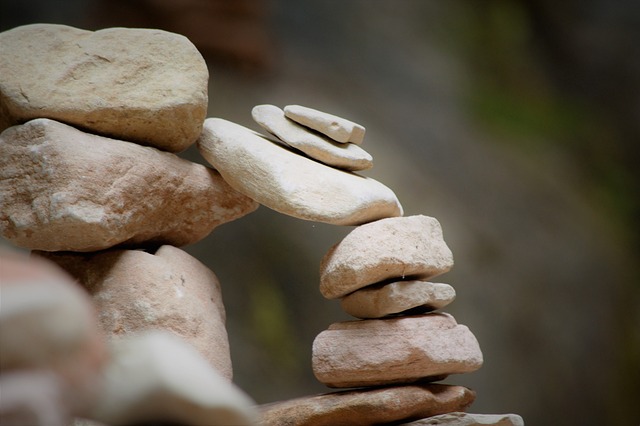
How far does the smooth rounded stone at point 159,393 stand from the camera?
42.2 inches

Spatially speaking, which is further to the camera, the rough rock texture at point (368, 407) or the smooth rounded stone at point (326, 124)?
the smooth rounded stone at point (326, 124)

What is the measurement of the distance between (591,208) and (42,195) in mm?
4012

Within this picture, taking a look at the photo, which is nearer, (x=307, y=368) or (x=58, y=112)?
(x=58, y=112)

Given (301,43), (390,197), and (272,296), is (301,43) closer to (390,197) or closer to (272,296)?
(272,296)

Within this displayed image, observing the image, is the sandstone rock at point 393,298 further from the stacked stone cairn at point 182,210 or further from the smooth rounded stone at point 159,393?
the smooth rounded stone at point 159,393

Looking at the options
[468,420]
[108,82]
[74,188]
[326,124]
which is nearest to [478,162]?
[326,124]

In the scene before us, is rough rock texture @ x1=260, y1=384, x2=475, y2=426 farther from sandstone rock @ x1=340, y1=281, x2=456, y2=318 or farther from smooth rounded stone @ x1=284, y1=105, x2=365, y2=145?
smooth rounded stone @ x1=284, y1=105, x2=365, y2=145

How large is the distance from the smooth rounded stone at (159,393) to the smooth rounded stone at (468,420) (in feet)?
3.71

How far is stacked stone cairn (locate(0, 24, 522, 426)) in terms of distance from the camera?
84.3 inches

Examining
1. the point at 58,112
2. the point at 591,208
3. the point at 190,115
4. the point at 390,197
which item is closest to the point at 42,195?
the point at 58,112

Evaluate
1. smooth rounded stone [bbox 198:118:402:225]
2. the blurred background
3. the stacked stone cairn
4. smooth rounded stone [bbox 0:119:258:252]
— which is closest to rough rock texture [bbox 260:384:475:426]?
the stacked stone cairn

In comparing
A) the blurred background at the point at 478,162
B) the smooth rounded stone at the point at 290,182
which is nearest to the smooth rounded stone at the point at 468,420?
the smooth rounded stone at the point at 290,182

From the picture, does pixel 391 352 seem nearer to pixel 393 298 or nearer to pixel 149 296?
pixel 393 298

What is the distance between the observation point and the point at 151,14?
4520mm
